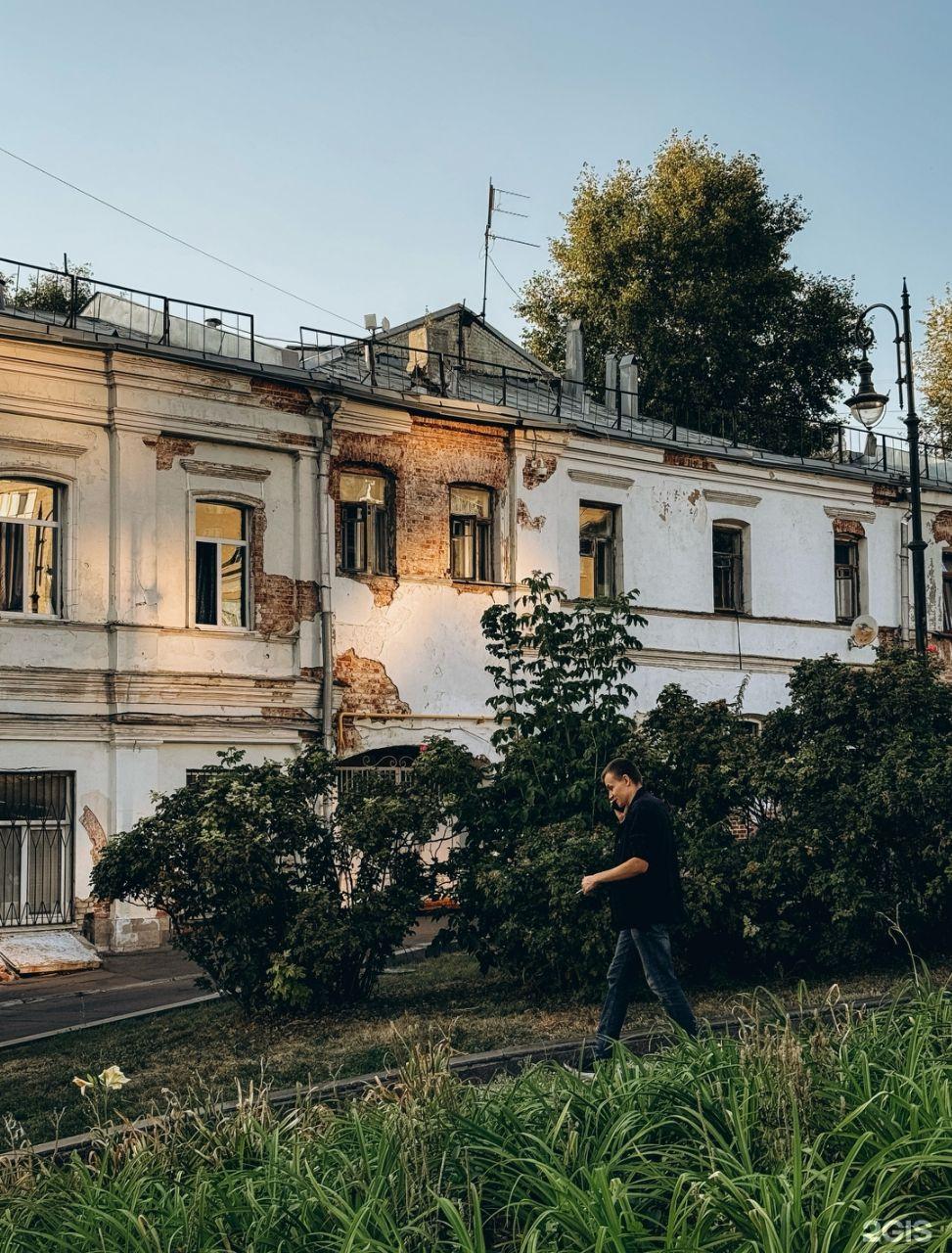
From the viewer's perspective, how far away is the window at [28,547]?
1922 cm

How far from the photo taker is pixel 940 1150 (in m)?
4.82

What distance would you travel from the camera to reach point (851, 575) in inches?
1149

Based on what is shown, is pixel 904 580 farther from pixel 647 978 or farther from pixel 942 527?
pixel 647 978

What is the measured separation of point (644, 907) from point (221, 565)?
1322 cm

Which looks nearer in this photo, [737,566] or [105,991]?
[105,991]

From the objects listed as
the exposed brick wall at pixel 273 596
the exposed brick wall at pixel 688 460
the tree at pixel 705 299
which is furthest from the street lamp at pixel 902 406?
the tree at pixel 705 299

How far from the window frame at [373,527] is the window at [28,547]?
4.51m

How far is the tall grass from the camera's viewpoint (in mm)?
4512

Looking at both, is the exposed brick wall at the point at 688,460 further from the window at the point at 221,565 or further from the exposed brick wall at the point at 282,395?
the window at the point at 221,565

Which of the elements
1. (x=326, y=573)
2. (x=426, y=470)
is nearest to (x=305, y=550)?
(x=326, y=573)

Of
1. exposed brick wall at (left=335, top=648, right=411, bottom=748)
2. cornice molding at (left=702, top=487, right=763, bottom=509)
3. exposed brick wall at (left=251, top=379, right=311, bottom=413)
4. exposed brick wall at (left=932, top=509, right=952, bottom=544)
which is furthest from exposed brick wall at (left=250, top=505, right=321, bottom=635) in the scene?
exposed brick wall at (left=932, top=509, right=952, bottom=544)

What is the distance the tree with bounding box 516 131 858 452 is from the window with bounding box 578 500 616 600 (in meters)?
10.8

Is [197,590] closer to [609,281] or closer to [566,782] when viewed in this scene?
[566,782]

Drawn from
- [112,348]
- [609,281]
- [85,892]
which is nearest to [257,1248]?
[85,892]
